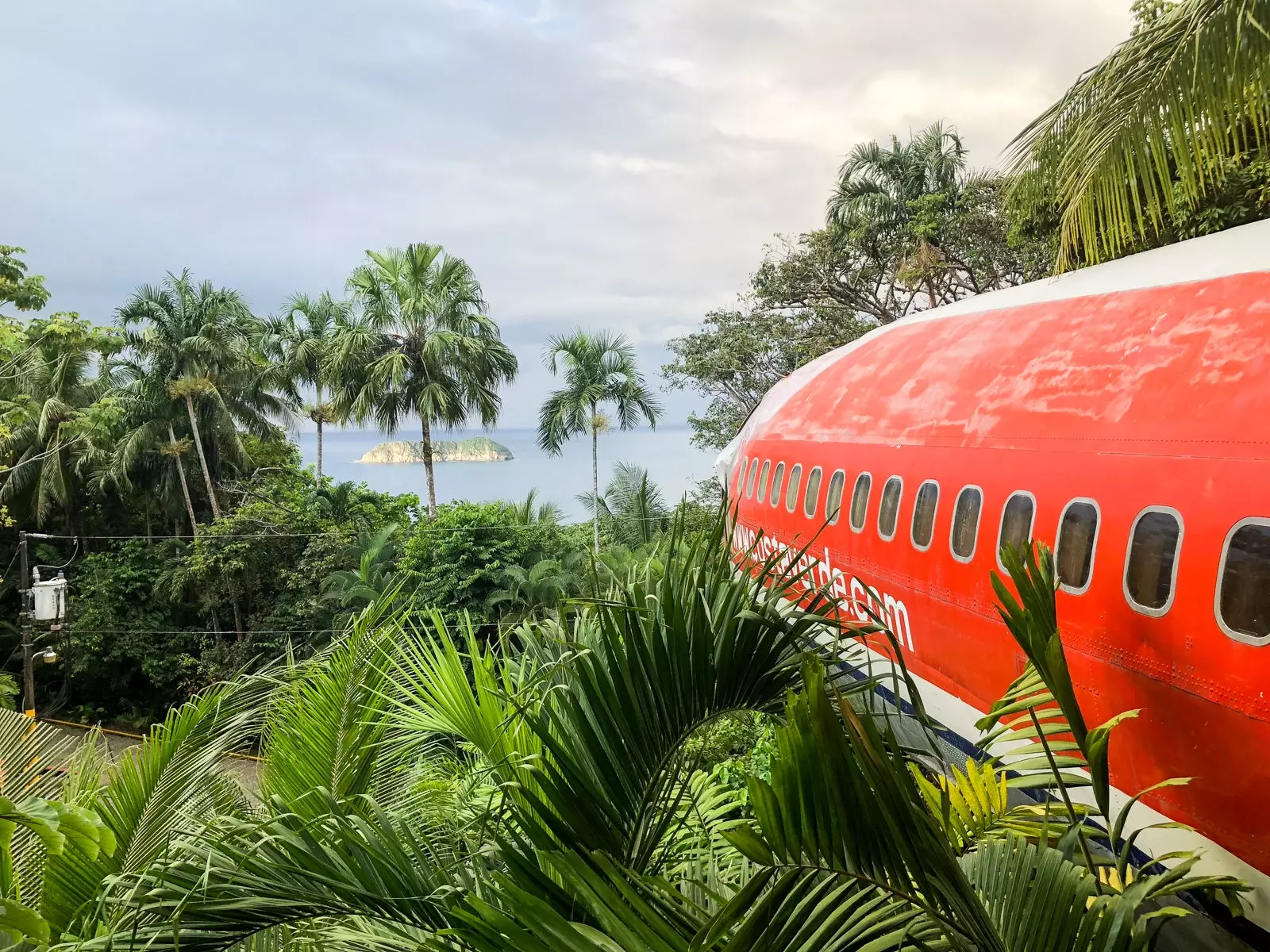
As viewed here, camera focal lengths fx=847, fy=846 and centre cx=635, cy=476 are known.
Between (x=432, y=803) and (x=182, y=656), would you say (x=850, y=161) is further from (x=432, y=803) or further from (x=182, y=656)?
(x=182, y=656)

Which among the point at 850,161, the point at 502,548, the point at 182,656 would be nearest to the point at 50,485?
the point at 182,656

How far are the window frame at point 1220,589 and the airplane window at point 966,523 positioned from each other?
6.69ft

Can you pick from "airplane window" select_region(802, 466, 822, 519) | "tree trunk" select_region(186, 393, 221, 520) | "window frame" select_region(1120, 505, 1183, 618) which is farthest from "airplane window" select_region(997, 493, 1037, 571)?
"tree trunk" select_region(186, 393, 221, 520)

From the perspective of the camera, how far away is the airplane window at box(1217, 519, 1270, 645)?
342 centimetres

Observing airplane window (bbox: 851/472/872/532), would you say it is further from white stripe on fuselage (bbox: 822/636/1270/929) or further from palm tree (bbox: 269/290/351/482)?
palm tree (bbox: 269/290/351/482)

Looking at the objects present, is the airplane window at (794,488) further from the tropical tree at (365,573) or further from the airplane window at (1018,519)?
the tropical tree at (365,573)

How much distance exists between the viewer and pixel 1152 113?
5.07 meters

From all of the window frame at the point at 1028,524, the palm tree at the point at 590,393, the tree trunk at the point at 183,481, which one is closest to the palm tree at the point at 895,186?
the palm tree at the point at 590,393

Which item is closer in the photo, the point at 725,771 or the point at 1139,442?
the point at 1139,442

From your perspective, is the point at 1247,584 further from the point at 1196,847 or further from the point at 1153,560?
the point at 1196,847

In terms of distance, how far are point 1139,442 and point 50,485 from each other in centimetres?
3551

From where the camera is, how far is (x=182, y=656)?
2889cm

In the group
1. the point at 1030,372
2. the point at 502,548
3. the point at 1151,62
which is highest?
the point at 1151,62

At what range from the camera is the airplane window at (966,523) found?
572 centimetres
